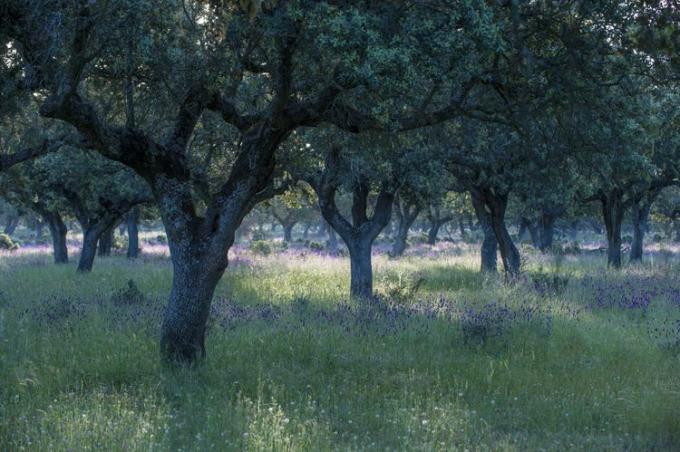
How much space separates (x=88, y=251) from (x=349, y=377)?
18.0 m

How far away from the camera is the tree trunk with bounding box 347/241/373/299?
17.5 meters

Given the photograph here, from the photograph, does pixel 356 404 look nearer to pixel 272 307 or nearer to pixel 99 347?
pixel 99 347

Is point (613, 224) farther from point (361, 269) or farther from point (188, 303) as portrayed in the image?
point (188, 303)

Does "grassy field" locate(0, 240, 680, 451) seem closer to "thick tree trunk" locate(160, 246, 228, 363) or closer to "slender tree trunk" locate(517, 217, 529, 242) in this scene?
"thick tree trunk" locate(160, 246, 228, 363)

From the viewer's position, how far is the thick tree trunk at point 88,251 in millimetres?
23672

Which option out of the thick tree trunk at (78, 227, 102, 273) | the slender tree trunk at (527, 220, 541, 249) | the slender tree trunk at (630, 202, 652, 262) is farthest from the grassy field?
the slender tree trunk at (527, 220, 541, 249)

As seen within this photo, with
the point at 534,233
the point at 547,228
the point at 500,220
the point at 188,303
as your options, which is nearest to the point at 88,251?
the point at 500,220

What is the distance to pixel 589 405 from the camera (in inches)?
303

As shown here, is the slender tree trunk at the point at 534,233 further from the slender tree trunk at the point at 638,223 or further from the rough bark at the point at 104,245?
the rough bark at the point at 104,245

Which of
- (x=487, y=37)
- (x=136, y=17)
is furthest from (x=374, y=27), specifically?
(x=136, y=17)

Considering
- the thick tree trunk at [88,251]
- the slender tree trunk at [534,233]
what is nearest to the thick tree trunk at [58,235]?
the thick tree trunk at [88,251]

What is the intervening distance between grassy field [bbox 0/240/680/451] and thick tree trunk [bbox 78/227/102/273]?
816cm

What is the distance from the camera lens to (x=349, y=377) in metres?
8.70

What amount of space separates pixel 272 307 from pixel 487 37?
336 inches
